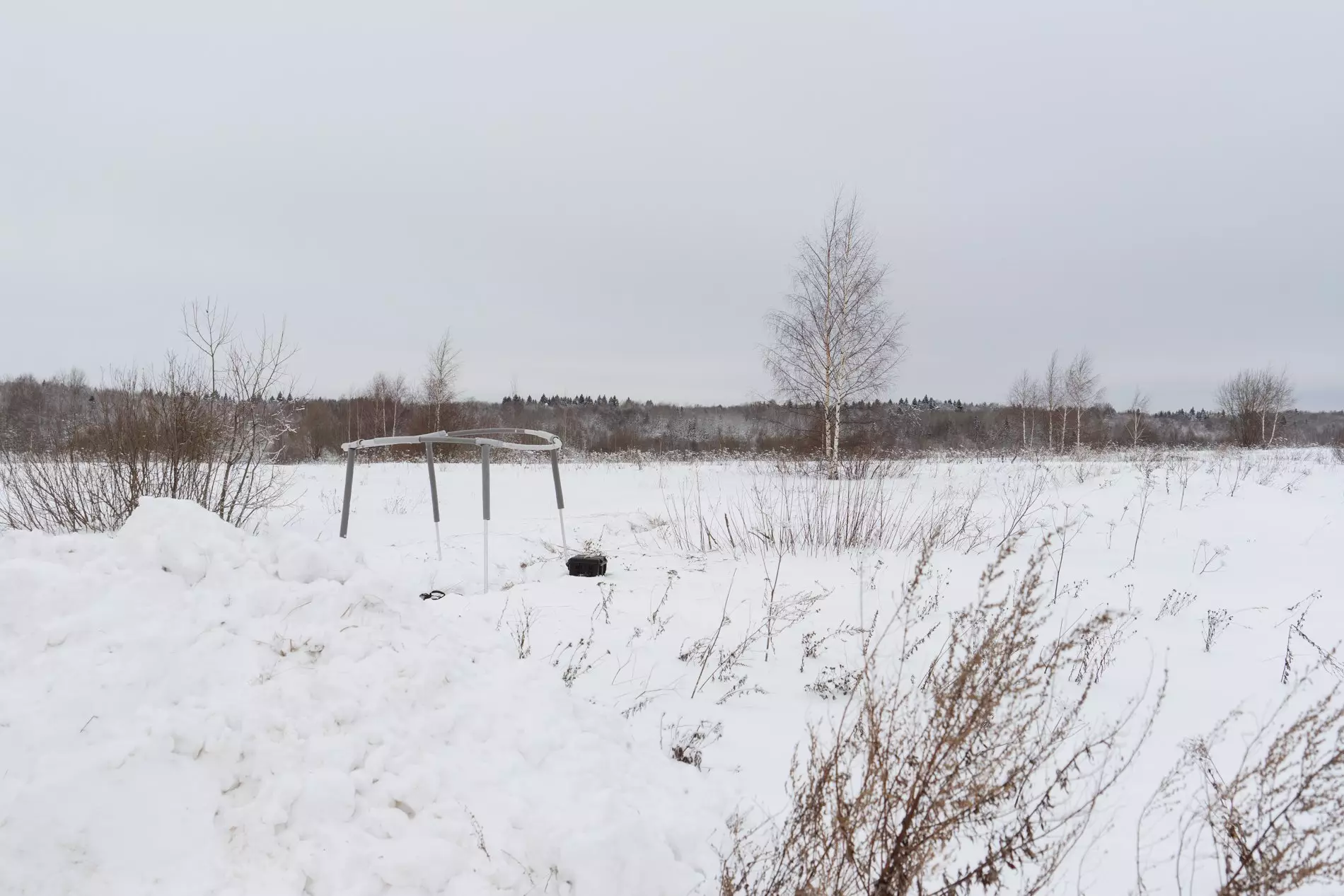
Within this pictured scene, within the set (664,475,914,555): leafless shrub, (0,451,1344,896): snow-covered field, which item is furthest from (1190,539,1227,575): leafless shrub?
(664,475,914,555): leafless shrub

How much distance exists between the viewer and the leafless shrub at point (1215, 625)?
400 cm

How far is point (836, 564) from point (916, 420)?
2343 inches

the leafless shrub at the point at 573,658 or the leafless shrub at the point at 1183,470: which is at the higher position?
the leafless shrub at the point at 1183,470

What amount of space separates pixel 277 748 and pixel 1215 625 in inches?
216

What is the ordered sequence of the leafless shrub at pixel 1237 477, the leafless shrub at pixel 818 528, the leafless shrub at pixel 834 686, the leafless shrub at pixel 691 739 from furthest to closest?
the leafless shrub at pixel 1237 477 → the leafless shrub at pixel 818 528 → the leafless shrub at pixel 834 686 → the leafless shrub at pixel 691 739

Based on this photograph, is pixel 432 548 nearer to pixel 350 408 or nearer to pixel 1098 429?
pixel 350 408

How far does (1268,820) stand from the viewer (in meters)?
2.08

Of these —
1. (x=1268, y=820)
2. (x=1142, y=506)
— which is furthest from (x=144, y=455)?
(x=1142, y=506)

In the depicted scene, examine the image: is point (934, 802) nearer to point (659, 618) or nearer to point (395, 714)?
point (395, 714)

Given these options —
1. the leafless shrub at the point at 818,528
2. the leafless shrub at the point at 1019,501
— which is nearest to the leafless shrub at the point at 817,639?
the leafless shrub at the point at 1019,501

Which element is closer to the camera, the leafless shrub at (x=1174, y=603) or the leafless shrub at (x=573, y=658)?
the leafless shrub at (x=573, y=658)

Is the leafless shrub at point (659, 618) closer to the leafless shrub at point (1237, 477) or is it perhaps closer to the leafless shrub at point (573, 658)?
the leafless shrub at point (573, 658)

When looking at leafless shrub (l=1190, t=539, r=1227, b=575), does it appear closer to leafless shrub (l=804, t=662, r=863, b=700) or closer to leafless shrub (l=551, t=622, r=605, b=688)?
leafless shrub (l=804, t=662, r=863, b=700)

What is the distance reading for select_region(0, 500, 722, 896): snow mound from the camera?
1.61 meters
